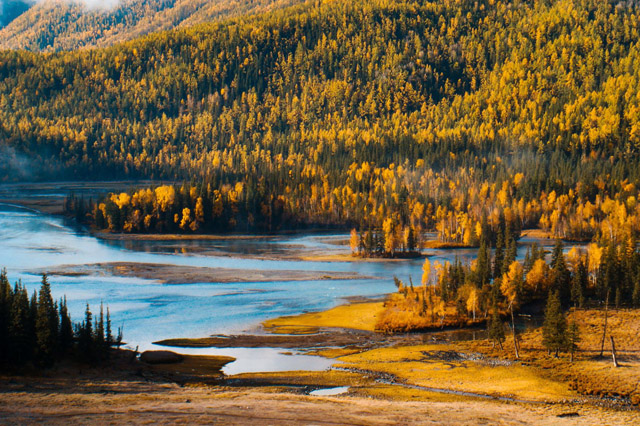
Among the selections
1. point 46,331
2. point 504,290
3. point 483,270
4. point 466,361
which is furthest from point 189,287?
point 466,361

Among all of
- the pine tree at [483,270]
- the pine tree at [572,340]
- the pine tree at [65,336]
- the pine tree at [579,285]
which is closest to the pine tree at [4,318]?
the pine tree at [65,336]

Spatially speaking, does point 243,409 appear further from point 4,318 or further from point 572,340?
point 572,340

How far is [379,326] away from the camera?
96.6m

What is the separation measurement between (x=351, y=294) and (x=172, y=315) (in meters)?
31.9

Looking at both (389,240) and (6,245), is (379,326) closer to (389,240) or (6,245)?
(389,240)

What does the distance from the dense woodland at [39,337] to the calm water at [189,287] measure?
1046cm

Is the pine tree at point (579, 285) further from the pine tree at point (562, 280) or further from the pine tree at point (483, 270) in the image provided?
the pine tree at point (483, 270)

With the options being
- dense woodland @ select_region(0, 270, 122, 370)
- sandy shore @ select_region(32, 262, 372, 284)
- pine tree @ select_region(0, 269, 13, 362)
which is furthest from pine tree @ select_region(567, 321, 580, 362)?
sandy shore @ select_region(32, 262, 372, 284)

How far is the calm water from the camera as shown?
3922 inches

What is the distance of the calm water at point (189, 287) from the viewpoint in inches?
3922

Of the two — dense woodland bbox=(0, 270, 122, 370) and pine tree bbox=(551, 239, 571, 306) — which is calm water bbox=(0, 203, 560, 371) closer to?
dense woodland bbox=(0, 270, 122, 370)

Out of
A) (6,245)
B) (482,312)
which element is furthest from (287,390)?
(6,245)

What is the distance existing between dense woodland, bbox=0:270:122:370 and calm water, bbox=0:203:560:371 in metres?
10.5

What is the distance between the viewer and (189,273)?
14675 cm
